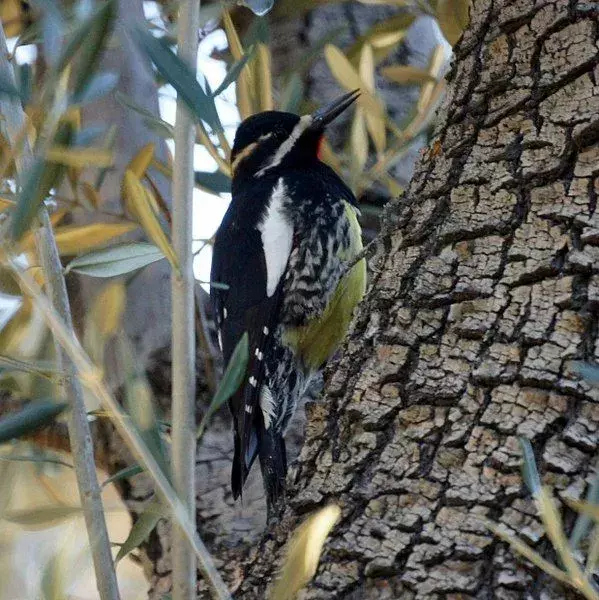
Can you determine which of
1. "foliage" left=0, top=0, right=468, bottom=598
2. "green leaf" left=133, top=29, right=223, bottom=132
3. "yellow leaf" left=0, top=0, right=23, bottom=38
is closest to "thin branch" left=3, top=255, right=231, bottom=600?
"foliage" left=0, top=0, right=468, bottom=598

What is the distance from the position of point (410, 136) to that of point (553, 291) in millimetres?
926

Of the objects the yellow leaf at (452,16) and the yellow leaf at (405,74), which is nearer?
the yellow leaf at (452,16)

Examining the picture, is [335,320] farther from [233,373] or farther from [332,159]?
[233,373]

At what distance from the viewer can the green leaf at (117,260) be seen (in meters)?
1.12

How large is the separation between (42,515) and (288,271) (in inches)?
53.5

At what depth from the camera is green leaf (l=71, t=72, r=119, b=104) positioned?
0.92 metres

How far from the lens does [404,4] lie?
1903 millimetres

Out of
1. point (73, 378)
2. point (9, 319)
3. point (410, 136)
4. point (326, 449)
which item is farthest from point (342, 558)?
point (410, 136)

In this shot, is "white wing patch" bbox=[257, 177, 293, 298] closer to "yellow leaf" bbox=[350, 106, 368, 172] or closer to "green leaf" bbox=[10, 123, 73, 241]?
"yellow leaf" bbox=[350, 106, 368, 172]

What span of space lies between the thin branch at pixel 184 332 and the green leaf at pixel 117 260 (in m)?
0.14

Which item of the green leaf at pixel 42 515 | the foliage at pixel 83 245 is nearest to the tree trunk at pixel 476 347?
the foliage at pixel 83 245

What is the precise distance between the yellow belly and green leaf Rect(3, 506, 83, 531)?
1305mm

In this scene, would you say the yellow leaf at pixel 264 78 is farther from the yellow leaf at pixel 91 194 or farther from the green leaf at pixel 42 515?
the green leaf at pixel 42 515

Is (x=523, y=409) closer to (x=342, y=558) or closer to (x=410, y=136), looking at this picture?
(x=342, y=558)
